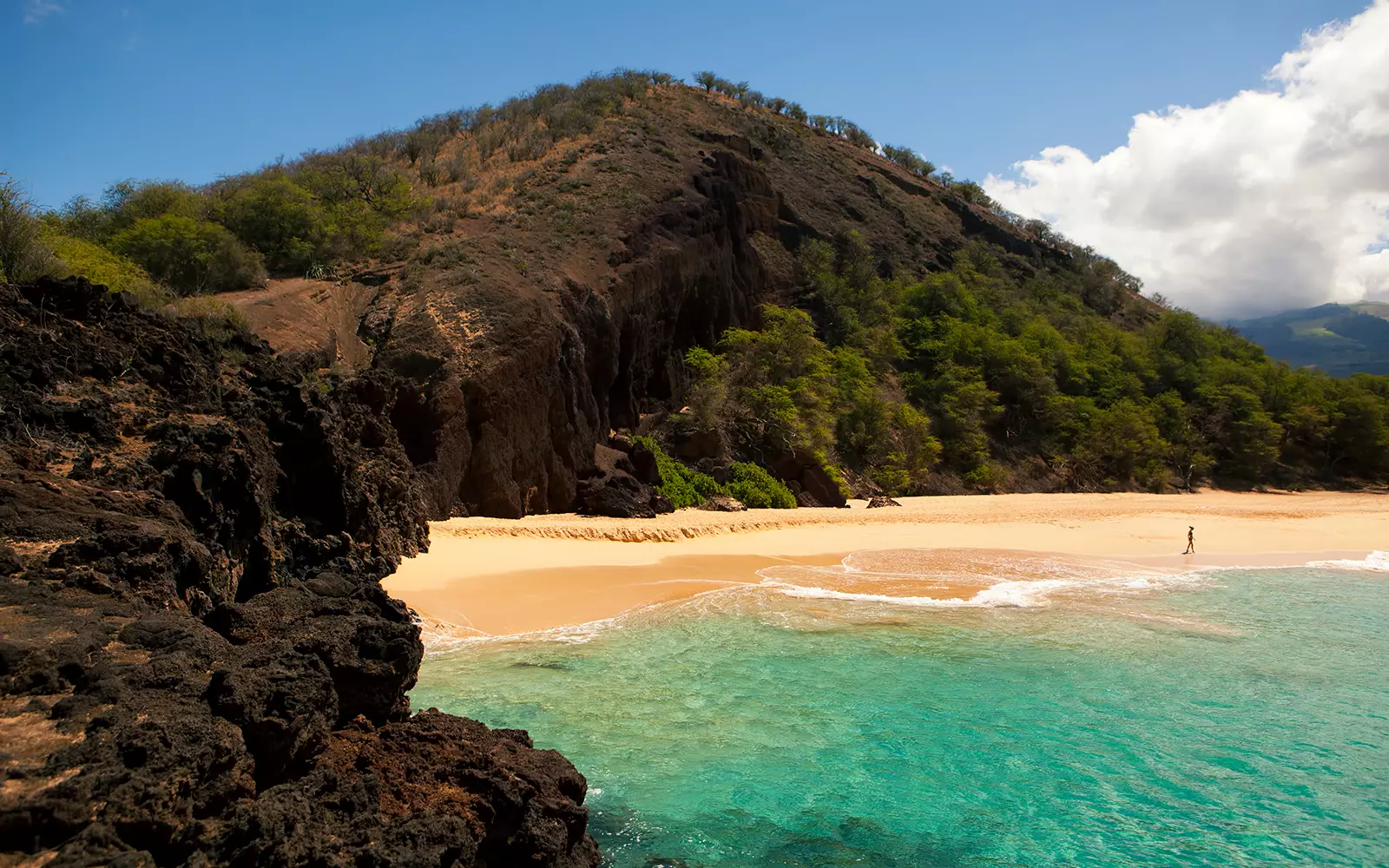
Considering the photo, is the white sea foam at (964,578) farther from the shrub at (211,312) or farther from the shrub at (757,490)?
the shrub at (211,312)

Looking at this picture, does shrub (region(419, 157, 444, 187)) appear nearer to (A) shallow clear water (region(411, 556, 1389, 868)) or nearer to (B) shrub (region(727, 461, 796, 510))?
(B) shrub (region(727, 461, 796, 510))

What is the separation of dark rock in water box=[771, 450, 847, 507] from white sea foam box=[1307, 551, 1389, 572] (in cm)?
1249

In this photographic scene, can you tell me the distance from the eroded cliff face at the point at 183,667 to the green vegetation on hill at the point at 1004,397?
18348 mm

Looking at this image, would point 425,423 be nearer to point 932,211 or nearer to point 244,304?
point 244,304

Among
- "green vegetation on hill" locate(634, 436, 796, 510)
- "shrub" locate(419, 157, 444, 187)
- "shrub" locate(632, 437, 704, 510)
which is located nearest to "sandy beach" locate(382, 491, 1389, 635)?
"green vegetation on hill" locate(634, 436, 796, 510)

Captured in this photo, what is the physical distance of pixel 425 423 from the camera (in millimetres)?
17500

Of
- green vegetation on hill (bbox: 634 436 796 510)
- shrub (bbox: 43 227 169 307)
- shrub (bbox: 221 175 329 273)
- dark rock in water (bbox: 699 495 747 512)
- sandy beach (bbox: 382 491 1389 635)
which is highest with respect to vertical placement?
shrub (bbox: 221 175 329 273)

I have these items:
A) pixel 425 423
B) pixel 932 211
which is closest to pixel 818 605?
pixel 425 423

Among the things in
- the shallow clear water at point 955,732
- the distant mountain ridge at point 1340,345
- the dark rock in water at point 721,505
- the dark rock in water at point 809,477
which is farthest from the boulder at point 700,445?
the distant mountain ridge at point 1340,345

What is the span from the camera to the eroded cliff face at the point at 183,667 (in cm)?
343

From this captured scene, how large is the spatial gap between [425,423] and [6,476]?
11367mm

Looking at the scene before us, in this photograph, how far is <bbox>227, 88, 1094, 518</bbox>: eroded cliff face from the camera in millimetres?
18391

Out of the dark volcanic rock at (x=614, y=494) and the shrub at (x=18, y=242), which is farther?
the dark volcanic rock at (x=614, y=494)

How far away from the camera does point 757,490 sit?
24828 millimetres
